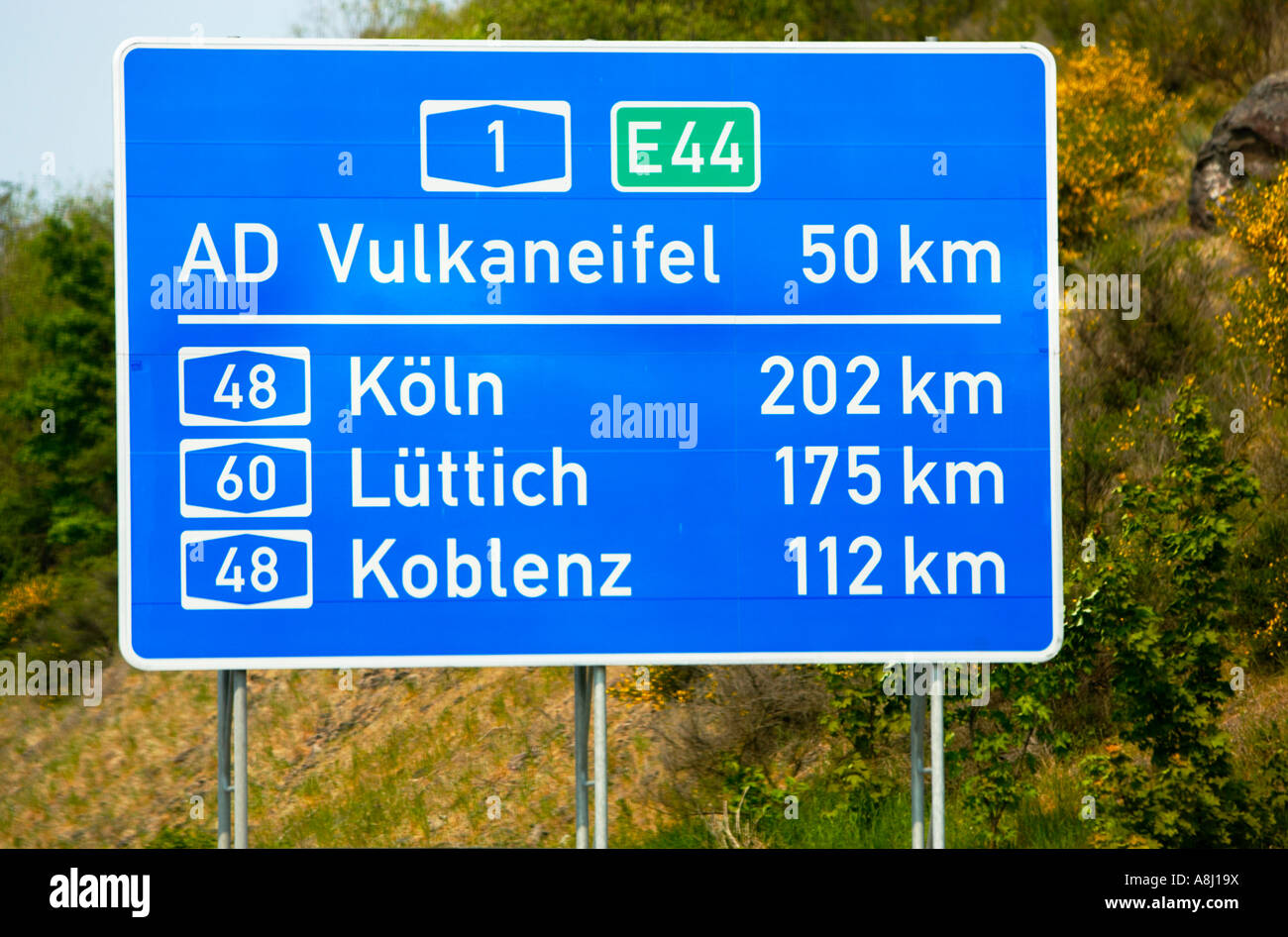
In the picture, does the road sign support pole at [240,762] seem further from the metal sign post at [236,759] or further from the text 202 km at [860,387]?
the text 202 km at [860,387]

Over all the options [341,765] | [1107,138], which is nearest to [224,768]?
[341,765]

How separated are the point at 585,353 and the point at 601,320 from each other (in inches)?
6.2

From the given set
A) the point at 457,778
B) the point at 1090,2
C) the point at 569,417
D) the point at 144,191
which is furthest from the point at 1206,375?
the point at 1090,2

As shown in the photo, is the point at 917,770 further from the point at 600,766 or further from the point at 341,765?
the point at 341,765

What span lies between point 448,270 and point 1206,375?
1300 cm

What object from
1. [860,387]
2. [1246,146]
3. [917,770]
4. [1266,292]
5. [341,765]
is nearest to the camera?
[860,387]

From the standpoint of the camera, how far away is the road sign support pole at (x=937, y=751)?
5.45 meters

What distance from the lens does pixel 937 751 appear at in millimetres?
5492

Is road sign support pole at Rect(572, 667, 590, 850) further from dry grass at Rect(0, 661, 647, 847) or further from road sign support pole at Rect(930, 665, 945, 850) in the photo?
dry grass at Rect(0, 661, 647, 847)

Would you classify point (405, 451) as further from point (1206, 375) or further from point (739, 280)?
point (1206, 375)

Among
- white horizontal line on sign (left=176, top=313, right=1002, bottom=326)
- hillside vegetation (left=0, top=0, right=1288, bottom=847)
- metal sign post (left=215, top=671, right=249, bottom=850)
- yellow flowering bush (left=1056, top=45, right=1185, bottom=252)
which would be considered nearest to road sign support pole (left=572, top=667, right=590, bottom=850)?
metal sign post (left=215, top=671, right=249, bottom=850)

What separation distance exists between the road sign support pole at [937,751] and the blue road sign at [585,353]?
0.45ft

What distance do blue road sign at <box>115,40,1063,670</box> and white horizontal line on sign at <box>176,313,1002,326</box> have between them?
0.01 m

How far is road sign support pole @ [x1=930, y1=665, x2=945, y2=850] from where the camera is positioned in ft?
17.9
